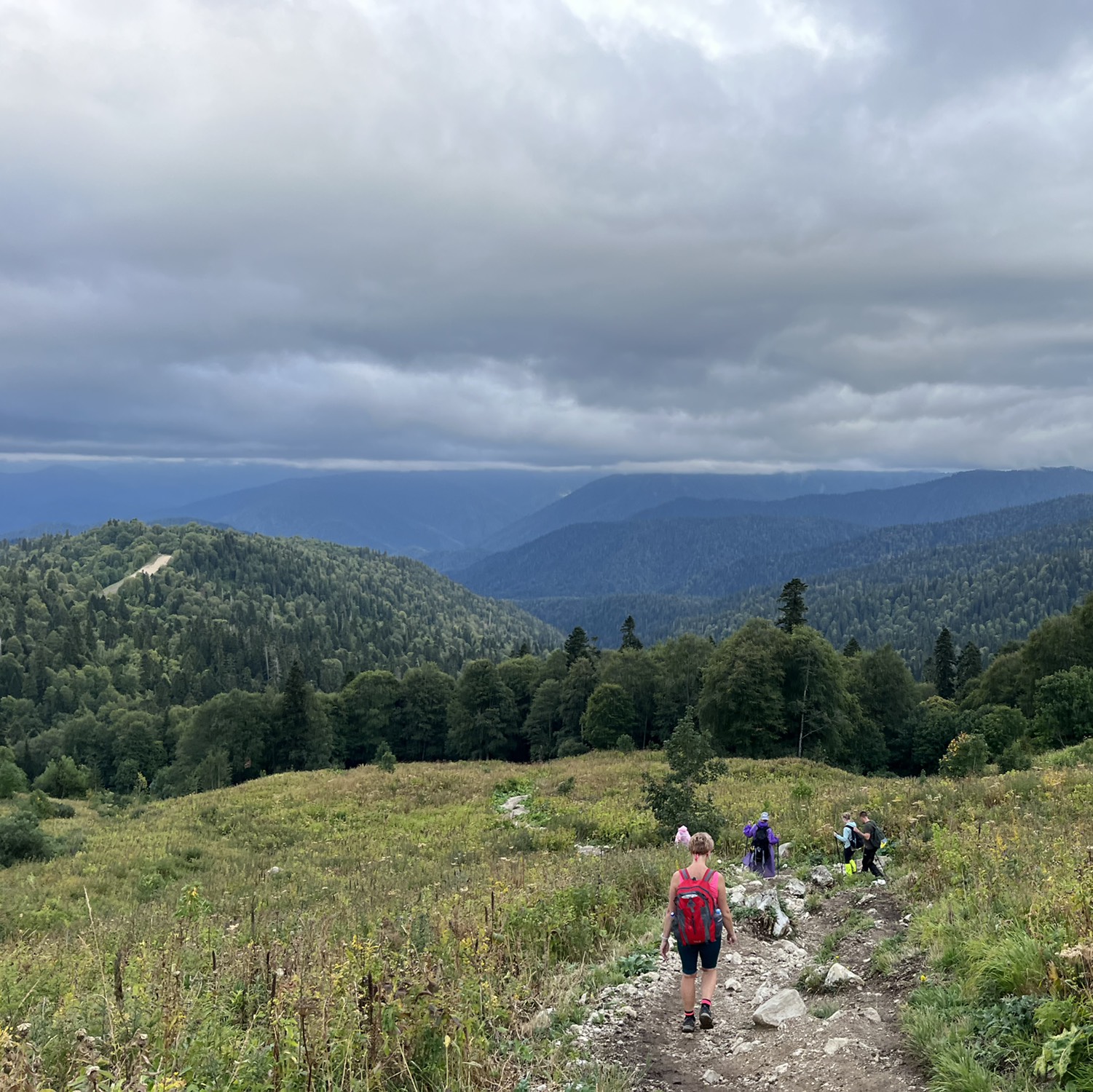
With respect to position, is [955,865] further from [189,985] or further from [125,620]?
[125,620]

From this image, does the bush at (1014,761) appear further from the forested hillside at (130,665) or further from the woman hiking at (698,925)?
the forested hillside at (130,665)

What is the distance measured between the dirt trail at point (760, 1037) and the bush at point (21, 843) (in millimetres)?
23430

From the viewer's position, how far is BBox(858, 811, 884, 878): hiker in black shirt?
41.9 ft

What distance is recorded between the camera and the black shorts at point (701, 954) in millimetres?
7254

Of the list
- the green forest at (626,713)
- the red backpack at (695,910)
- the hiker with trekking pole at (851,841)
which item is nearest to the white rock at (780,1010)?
the red backpack at (695,910)

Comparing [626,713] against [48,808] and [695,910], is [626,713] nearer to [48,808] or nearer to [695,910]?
[48,808]

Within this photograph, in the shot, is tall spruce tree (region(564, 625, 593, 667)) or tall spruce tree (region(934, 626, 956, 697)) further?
tall spruce tree (region(934, 626, 956, 697))

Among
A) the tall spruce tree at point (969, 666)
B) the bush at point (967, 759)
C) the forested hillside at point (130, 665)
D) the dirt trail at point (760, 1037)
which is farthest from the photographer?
the forested hillside at point (130, 665)

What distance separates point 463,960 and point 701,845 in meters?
2.80

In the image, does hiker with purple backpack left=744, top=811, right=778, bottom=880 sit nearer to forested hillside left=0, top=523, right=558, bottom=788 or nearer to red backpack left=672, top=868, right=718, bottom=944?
red backpack left=672, top=868, right=718, bottom=944

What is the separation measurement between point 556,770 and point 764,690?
15.3m

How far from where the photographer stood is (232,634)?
160m

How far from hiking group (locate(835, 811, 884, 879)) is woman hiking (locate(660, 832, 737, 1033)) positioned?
6.51 meters

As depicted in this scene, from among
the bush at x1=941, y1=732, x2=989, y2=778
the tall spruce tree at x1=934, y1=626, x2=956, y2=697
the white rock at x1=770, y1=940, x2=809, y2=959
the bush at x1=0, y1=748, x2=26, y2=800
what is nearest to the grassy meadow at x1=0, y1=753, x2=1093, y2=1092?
the white rock at x1=770, y1=940, x2=809, y2=959
